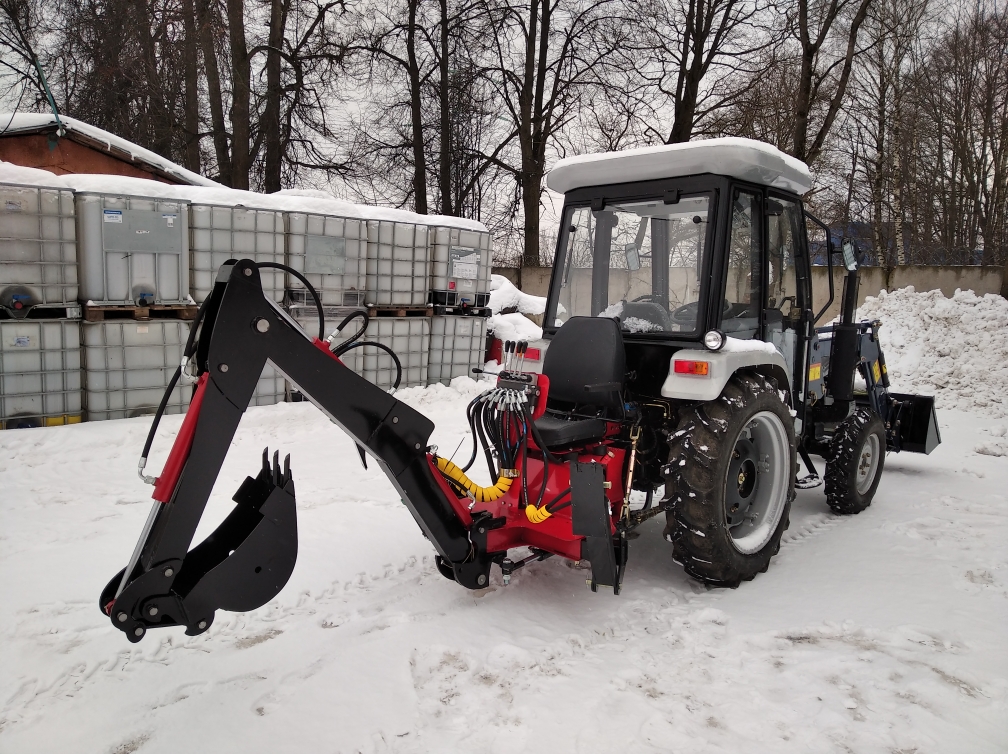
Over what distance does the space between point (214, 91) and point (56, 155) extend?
14.8 feet

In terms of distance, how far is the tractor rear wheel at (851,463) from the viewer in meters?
4.90

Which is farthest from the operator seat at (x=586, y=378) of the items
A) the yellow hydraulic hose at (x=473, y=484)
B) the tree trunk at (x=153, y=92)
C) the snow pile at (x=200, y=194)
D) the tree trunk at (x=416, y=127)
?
the tree trunk at (x=416, y=127)

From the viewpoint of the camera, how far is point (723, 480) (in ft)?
11.5

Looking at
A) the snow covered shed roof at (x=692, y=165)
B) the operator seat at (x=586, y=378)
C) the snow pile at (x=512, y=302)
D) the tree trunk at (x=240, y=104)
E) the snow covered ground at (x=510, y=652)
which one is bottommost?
the snow covered ground at (x=510, y=652)

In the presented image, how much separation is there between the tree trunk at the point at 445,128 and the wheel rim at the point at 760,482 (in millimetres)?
13815

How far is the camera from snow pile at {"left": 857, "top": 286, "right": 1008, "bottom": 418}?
9.38m

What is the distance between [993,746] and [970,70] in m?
22.3

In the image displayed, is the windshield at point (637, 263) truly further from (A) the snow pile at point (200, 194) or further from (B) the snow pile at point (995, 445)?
(B) the snow pile at point (995, 445)

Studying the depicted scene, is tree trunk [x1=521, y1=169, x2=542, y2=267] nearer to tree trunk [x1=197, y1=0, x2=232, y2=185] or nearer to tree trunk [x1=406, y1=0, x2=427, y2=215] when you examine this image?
tree trunk [x1=406, y1=0, x2=427, y2=215]

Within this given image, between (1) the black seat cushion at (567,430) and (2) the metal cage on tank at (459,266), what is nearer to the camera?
(1) the black seat cushion at (567,430)

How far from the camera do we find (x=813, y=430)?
521 cm

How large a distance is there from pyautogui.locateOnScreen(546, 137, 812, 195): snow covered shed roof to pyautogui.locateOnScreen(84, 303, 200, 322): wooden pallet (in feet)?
12.9

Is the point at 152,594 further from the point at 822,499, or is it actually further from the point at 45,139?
the point at 45,139

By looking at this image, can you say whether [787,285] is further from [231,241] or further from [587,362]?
[231,241]
